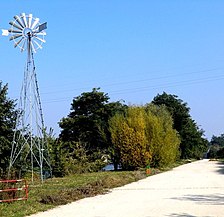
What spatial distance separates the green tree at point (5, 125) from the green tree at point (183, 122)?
33906 mm

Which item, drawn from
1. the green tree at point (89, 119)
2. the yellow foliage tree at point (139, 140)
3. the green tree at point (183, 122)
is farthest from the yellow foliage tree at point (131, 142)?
the green tree at point (183, 122)

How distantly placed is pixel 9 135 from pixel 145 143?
11.0 meters

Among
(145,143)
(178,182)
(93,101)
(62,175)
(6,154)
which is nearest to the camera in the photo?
(178,182)

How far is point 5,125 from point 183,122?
36357 mm

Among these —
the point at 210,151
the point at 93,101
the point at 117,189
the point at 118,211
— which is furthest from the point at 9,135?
the point at 210,151

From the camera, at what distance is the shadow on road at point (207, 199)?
13898 millimetres

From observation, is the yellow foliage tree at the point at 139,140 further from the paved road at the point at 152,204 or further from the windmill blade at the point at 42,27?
the windmill blade at the point at 42,27

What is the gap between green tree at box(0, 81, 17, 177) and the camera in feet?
76.9

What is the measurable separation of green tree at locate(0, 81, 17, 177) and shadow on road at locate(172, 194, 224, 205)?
11273 millimetres

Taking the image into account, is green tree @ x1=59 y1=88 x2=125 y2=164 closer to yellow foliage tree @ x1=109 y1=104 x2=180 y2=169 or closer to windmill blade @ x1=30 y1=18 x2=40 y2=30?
yellow foliage tree @ x1=109 y1=104 x2=180 y2=169

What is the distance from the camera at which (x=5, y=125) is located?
23859 millimetres

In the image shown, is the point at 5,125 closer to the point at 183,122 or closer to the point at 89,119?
the point at 89,119

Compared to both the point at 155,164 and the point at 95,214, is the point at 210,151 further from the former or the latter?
the point at 95,214

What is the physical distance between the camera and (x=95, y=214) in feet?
39.6
